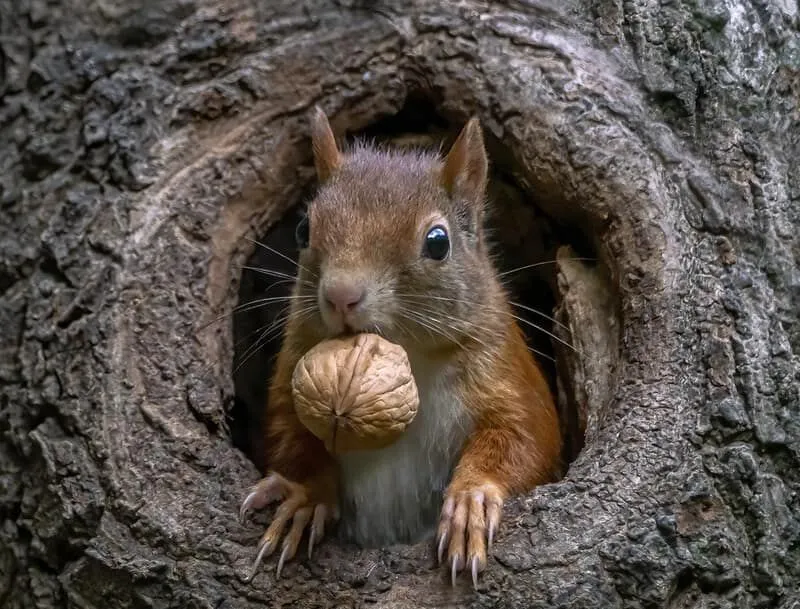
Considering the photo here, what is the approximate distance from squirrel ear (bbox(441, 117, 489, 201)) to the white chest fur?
1.33 ft

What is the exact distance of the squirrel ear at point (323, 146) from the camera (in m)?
2.06

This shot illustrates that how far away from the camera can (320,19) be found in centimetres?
217

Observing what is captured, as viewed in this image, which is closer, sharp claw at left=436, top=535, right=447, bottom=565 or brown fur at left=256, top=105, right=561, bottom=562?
sharp claw at left=436, top=535, right=447, bottom=565

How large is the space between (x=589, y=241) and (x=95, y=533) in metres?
1.25

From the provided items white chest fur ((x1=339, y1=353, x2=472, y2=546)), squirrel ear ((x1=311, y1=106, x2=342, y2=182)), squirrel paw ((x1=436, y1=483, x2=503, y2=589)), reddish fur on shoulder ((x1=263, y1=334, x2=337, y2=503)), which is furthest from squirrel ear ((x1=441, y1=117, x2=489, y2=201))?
squirrel paw ((x1=436, y1=483, x2=503, y2=589))

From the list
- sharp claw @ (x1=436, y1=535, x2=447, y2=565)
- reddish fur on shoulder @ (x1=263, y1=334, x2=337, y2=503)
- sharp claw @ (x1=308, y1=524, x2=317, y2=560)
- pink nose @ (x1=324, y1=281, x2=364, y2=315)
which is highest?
pink nose @ (x1=324, y1=281, x2=364, y2=315)

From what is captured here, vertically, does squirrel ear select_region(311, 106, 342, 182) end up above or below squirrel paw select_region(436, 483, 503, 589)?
above

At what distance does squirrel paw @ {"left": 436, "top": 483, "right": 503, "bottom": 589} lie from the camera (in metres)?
1.63

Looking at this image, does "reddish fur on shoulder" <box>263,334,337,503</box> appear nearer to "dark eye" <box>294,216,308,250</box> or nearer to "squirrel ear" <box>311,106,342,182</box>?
"dark eye" <box>294,216,308,250</box>

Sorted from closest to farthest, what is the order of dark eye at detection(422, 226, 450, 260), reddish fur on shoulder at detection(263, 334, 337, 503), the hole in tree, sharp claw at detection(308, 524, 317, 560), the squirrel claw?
the squirrel claw → sharp claw at detection(308, 524, 317, 560) → dark eye at detection(422, 226, 450, 260) → reddish fur on shoulder at detection(263, 334, 337, 503) → the hole in tree

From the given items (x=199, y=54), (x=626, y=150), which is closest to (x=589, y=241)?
(x=626, y=150)

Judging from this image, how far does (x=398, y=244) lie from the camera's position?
5.99 feet

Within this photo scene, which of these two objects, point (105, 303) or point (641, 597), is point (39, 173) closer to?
point (105, 303)

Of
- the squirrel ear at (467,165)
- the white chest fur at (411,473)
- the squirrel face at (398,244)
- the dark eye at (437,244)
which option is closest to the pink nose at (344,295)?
the squirrel face at (398,244)
